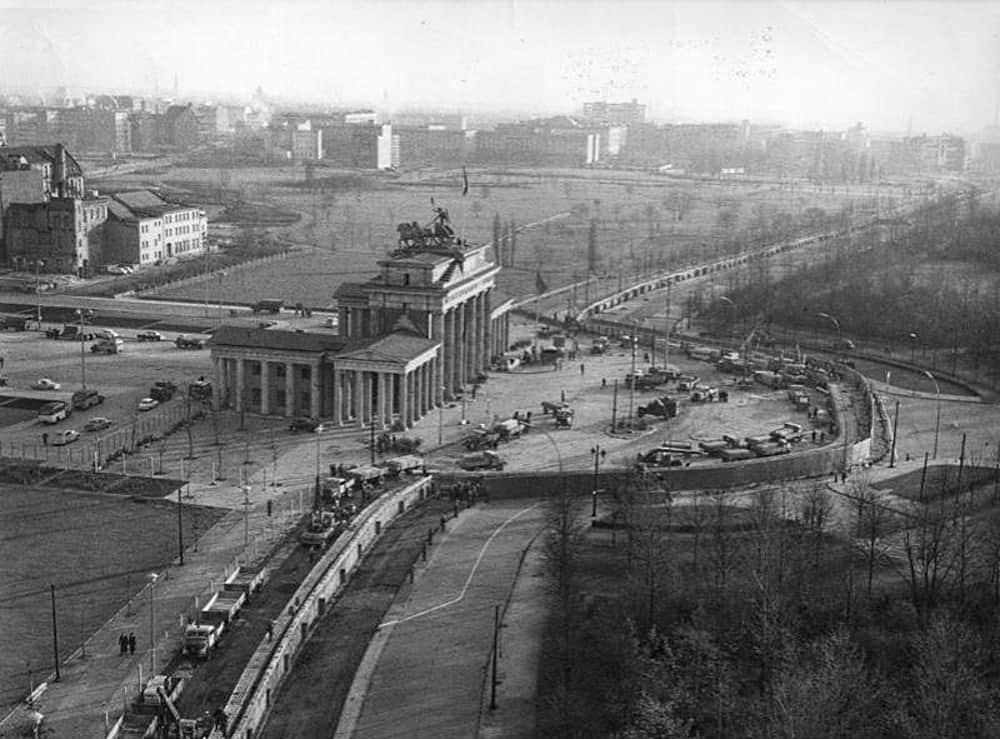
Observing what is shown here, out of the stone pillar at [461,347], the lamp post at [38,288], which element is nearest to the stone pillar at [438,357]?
the stone pillar at [461,347]

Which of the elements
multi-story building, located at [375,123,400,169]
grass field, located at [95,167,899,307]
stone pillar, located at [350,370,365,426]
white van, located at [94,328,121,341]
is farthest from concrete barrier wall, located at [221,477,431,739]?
multi-story building, located at [375,123,400,169]

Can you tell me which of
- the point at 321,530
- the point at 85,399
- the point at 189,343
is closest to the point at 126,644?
the point at 321,530

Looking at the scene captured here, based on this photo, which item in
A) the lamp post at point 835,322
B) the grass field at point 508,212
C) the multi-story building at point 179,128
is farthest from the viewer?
the multi-story building at point 179,128

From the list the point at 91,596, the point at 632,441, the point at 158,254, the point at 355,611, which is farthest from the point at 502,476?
the point at 158,254

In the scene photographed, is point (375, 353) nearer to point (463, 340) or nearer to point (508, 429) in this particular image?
point (508, 429)

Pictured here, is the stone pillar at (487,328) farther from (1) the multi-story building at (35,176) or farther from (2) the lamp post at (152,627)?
(1) the multi-story building at (35,176)

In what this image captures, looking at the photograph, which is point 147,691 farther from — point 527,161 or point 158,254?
point 527,161
